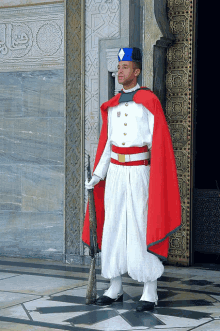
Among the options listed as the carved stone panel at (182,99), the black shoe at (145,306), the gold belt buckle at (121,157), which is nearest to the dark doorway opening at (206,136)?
the carved stone panel at (182,99)

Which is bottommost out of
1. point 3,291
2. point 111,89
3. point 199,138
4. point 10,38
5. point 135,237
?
point 3,291

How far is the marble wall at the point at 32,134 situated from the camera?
6.49m

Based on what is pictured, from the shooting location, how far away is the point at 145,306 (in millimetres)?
4363

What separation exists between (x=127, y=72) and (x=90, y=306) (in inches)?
65.4

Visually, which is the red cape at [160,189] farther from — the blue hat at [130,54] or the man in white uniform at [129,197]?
the blue hat at [130,54]

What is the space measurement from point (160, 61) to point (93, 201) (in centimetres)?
198

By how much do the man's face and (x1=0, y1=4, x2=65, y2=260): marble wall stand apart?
1922mm

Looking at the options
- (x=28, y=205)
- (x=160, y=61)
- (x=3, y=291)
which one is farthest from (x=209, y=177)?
(x=3, y=291)

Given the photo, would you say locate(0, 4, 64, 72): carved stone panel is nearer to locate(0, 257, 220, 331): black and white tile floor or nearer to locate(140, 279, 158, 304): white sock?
locate(0, 257, 220, 331): black and white tile floor

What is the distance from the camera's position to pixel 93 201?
466 centimetres

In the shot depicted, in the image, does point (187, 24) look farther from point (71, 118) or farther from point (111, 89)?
point (71, 118)

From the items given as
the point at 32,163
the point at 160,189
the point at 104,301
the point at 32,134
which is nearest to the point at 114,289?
the point at 104,301

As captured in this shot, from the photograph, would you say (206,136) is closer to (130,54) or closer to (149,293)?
(130,54)

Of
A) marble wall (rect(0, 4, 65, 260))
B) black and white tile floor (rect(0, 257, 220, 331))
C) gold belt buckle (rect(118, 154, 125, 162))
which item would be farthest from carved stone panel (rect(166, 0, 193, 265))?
gold belt buckle (rect(118, 154, 125, 162))
